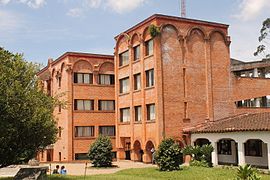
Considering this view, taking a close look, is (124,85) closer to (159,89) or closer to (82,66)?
(82,66)

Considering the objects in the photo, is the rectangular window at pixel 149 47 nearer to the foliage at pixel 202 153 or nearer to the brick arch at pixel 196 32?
the brick arch at pixel 196 32

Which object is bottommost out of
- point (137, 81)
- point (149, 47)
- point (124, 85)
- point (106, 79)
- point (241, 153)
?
point (241, 153)

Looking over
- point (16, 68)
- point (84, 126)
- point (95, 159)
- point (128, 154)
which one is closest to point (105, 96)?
point (84, 126)

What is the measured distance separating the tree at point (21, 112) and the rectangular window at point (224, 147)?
1749cm

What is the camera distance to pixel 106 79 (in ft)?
158

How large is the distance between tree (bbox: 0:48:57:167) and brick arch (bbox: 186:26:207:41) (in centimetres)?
1769

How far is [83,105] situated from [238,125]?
67.5ft

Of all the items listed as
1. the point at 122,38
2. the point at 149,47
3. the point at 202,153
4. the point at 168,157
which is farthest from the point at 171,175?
the point at 122,38

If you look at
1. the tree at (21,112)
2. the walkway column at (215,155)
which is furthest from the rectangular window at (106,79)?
the tree at (21,112)

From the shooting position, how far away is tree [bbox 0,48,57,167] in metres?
22.3

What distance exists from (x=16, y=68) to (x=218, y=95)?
72.5ft

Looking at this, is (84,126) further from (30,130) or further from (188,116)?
(30,130)

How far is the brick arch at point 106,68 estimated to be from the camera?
47.7 metres

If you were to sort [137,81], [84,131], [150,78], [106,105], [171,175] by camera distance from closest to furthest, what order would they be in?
[171,175] < [150,78] < [137,81] < [84,131] < [106,105]
